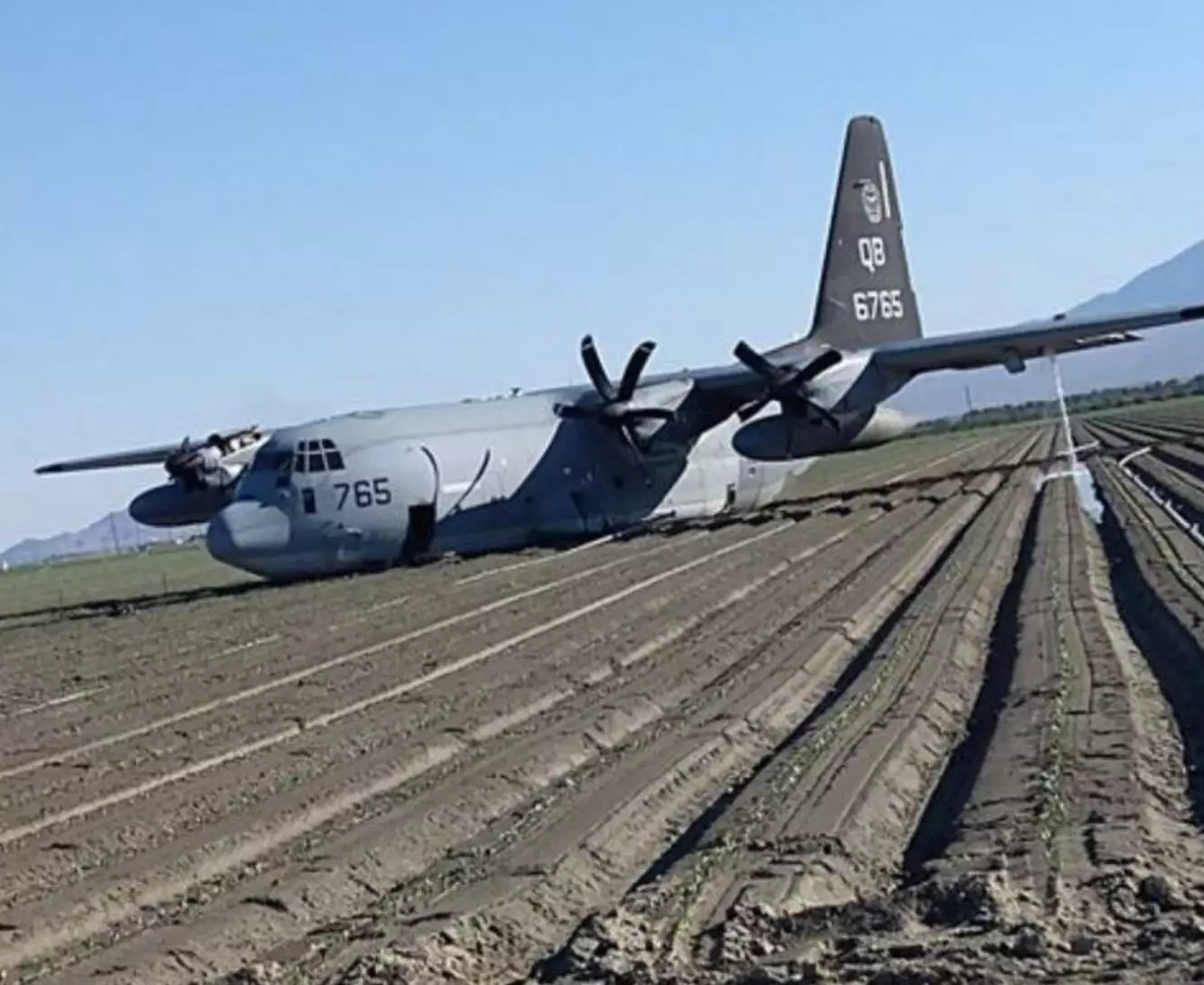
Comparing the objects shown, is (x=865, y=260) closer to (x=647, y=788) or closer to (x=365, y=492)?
(x=365, y=492)

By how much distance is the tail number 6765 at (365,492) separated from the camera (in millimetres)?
37031

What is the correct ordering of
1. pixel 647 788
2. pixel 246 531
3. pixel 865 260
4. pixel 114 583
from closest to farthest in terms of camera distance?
pixel 647 788
pixel 246 531
pixel 865 260
pixel 114 583

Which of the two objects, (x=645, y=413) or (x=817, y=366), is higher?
(x=817, y=366)

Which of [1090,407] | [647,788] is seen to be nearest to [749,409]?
[647,788]

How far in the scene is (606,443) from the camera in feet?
138

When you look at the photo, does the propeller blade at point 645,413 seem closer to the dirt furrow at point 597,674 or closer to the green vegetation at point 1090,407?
the dirt furrow at point 597,674

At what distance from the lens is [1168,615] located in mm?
20188

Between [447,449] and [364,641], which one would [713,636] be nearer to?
[364,641]

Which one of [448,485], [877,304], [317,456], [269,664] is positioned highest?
[877,304]

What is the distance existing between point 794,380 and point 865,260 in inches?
228

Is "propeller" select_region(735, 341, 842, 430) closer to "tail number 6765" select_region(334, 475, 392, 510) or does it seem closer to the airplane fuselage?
the airplane fuselage

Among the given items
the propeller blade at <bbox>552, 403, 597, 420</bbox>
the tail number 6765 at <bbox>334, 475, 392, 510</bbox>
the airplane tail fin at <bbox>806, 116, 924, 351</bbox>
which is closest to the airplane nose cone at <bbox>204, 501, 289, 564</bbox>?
the tail number 6765 at <bbox>334, 475, 392, 510</bbox>

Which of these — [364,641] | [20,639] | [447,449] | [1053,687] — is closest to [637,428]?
[447,449]

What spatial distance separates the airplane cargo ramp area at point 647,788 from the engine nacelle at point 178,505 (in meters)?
15.9
